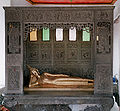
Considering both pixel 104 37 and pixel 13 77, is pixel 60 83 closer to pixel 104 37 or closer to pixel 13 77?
pixel 13 77

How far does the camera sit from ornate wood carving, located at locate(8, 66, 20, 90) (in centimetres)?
292

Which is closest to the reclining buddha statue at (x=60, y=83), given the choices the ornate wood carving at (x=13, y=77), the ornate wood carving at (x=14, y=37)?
the ornate wood carving at (x=13, y=77)

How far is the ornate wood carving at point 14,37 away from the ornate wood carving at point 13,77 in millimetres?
286

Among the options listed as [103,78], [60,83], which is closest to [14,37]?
[60,83]

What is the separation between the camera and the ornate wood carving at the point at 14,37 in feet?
9.50

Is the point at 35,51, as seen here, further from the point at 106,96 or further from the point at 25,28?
the point at 106,96

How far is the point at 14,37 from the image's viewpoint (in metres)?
2.90

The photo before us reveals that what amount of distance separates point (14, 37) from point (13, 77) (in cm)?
67

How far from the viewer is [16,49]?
291 cm

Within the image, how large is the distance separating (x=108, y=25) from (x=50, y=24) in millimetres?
961

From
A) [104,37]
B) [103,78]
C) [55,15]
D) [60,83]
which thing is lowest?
[60,83]

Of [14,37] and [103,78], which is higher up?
[14,37]

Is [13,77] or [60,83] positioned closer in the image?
[13,77]

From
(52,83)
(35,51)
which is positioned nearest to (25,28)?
(35,51)
